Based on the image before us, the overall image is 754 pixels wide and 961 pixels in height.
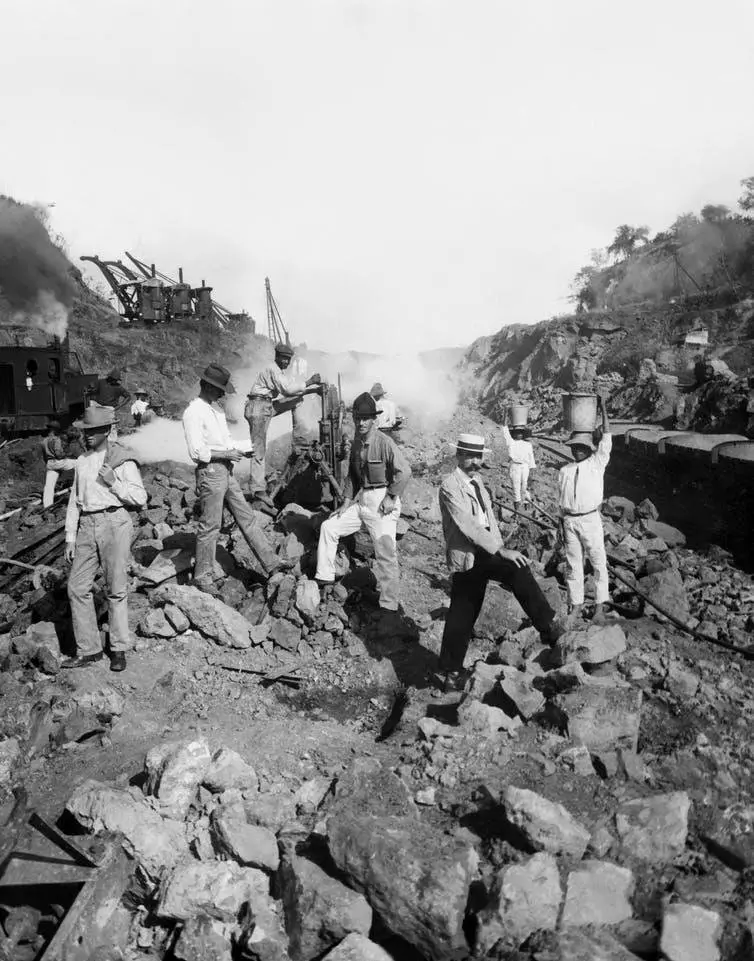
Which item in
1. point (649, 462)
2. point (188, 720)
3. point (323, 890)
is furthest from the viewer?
point (649, 462)

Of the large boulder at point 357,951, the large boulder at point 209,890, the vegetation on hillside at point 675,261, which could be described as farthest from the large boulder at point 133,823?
the vegetation on hillside at point 675,261

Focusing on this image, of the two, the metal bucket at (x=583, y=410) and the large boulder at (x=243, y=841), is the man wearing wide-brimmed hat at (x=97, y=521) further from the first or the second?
the metal bucket at (x=583, y=410)

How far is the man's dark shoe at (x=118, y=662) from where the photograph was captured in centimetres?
525

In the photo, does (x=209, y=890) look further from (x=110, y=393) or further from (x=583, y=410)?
(x=583, y=410)

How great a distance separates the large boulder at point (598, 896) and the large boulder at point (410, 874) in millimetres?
438

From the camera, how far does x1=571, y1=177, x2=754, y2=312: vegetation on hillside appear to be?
112 feet

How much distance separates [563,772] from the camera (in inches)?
156

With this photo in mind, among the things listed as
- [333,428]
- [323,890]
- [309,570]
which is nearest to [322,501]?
[333,428]

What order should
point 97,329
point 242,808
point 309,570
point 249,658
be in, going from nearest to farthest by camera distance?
point 242,808, point 249,658, point 309,570, point 97,329

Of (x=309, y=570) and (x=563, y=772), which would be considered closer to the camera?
(x=563, y=772)

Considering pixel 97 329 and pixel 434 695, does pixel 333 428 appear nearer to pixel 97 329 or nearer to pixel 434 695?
pixel 434 695

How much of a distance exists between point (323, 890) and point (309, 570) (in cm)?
394

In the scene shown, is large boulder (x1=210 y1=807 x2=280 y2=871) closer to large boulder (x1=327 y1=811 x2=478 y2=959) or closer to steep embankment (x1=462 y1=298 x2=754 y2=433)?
large boulder (x1=327 y1=811 x2=478 y2=959)

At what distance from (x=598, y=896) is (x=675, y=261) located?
41.3m
